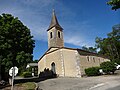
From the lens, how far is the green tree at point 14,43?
2255 cm

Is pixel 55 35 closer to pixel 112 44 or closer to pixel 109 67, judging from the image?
pixel 109 67

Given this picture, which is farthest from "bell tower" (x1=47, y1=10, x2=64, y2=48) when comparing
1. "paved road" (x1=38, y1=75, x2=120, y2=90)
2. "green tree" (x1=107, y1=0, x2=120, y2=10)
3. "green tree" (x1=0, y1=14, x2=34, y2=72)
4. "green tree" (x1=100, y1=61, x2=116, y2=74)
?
"green tree" (x1=107, y1=0, x2=120, y2=10)

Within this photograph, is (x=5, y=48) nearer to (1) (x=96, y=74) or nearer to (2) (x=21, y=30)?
(2) (x=21, y=30)

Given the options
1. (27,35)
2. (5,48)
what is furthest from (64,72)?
(5,48)

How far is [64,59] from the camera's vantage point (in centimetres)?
3378

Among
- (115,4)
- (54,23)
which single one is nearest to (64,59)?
(54,23)

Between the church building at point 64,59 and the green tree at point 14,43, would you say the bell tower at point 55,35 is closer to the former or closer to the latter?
the church building at point 64,59

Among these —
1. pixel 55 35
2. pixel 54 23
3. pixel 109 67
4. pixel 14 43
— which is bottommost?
pixel 109 67

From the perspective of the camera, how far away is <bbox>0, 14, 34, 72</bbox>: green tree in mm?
22547

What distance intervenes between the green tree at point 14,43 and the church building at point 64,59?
9.10 meters

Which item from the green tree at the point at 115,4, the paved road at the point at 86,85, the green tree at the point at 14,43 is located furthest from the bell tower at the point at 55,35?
the green tree at the point at 115,4

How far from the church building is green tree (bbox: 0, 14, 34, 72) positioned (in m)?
9.10

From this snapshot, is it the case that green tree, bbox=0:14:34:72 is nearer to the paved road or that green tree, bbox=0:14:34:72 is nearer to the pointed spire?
the paved road

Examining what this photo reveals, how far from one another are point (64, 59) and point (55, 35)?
9.43m
